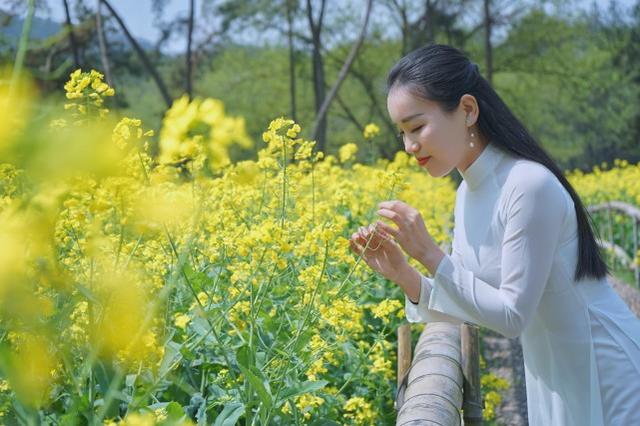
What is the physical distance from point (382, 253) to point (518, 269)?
0.96 feet

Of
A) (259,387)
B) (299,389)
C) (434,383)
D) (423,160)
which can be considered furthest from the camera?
(434,383)

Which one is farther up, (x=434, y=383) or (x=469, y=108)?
(x=469, y=108)

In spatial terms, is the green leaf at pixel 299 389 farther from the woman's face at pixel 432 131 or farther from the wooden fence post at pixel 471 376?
the wooden fence post at pixel 471 376

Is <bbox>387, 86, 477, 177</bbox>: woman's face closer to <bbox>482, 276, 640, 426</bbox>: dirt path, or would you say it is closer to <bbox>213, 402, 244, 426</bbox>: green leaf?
<bbox>213, 402, 244, 426</bbox>: green leaf

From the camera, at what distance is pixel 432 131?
191 cm

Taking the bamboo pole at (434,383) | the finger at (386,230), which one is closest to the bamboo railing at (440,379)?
the bamboo pole at (434,383)

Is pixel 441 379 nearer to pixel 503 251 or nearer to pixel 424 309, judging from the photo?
pixel 424 309

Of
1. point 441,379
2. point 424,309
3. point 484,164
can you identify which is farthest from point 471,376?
point 484,164

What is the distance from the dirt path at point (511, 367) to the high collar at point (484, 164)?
2379mm

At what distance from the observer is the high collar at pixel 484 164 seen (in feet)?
6.47

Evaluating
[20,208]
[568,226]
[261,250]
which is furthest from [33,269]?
[568,226]

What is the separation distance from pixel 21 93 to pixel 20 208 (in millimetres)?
108

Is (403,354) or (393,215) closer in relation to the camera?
(393,215)

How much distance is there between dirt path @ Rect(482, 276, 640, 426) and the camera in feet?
14.5
